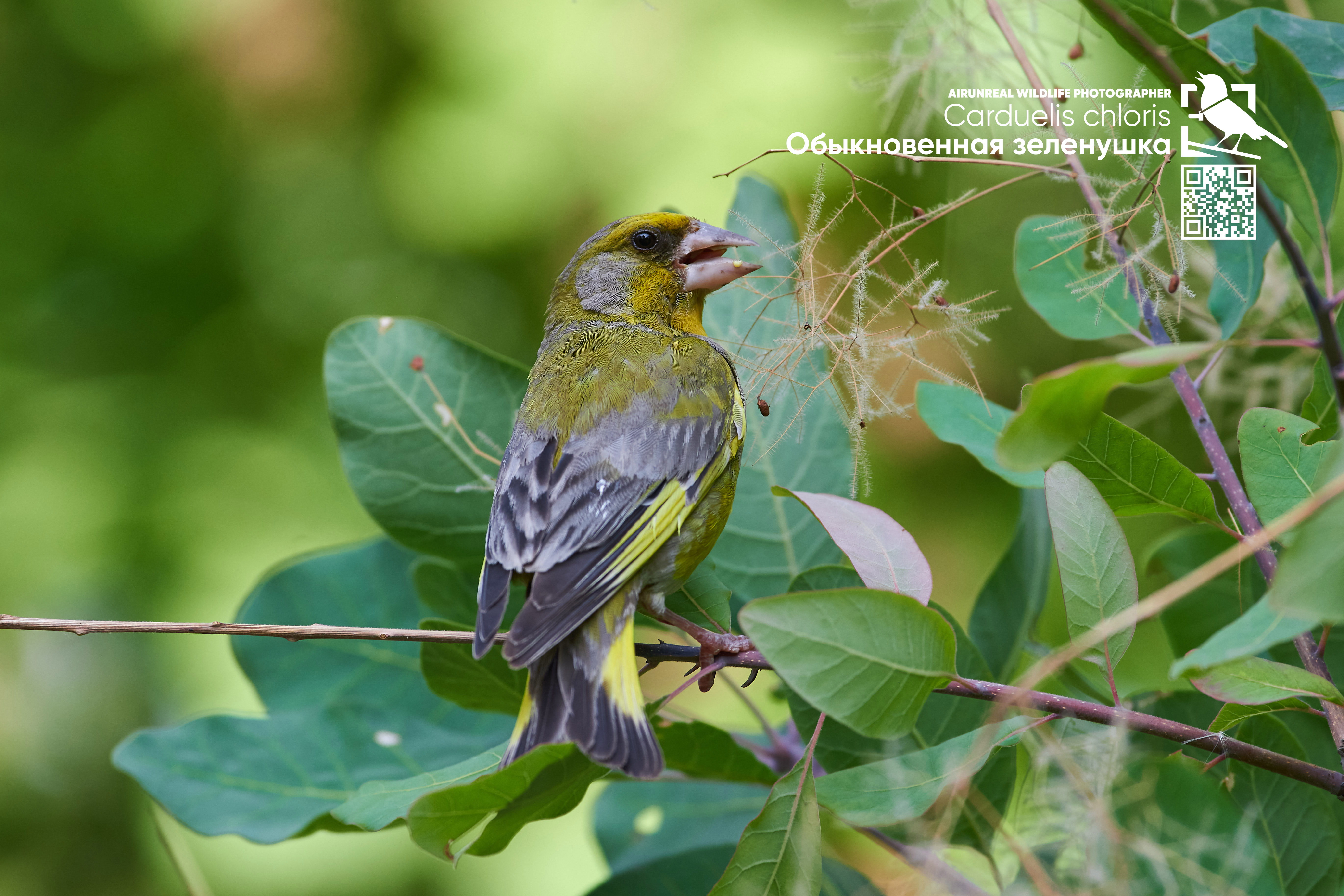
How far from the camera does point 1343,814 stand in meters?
1.24

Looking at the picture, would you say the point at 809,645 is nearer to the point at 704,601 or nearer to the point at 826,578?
the point at 826,578

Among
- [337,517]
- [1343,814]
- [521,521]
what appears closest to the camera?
[1343,814]

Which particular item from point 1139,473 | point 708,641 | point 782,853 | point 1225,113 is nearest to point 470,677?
point 708,641

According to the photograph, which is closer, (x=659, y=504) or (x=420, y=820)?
(x=420, y=820)

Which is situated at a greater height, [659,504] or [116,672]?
[659,504]

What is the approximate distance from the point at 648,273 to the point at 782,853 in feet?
4.69

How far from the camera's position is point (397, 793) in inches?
48.8

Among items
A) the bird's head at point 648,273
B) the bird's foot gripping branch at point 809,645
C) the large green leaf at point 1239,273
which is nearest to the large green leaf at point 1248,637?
the bird's foot gripping branch at point 809,645

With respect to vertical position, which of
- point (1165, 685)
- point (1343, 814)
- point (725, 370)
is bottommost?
point (1165, 685)

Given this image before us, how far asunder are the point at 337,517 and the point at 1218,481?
280cm

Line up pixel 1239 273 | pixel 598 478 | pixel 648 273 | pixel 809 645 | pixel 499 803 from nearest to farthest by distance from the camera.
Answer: pixel 809 645 → pixel 499 803 → pixel 1239 273 → pixel 598 478 → pixel 648 273

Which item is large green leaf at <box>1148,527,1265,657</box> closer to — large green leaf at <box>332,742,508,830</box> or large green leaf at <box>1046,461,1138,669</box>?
large green leaf at <box>1046,461,1138,669</box>

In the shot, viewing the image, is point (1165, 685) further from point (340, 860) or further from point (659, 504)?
point (340, 860)

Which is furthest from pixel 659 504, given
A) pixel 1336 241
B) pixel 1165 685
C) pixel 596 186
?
pixel 596 186
